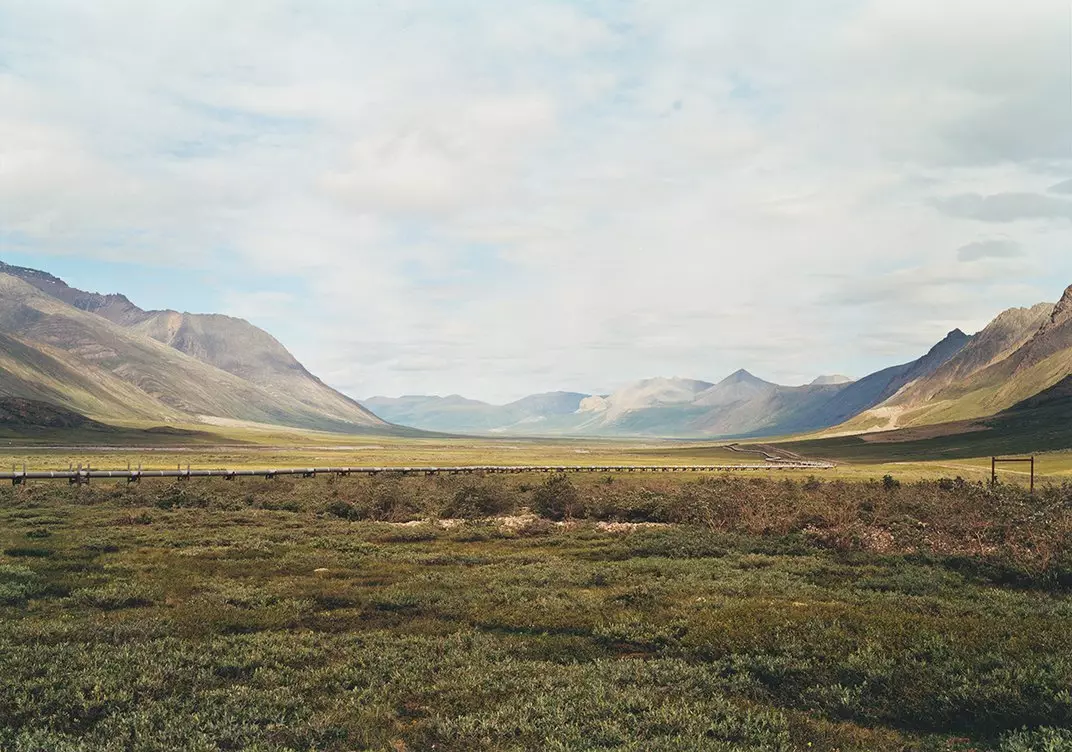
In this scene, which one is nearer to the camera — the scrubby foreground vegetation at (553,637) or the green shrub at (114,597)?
the scrubby foreground vegetation at (553,637)

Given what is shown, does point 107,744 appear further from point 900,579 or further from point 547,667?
point 900,579

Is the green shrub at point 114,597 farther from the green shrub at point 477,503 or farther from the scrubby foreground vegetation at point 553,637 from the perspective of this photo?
the green shrub at point 477,503

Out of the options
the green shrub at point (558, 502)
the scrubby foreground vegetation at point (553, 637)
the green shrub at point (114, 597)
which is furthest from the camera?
the green shrub at point (558, 502)

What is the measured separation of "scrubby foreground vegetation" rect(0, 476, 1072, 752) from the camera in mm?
12898

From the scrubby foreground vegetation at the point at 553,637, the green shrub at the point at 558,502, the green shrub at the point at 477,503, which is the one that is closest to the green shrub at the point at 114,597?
the scrubby foreground vegetation at the point at 553,637

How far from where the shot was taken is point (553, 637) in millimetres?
18953

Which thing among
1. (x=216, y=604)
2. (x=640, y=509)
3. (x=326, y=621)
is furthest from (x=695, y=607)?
(x=640, y=509)

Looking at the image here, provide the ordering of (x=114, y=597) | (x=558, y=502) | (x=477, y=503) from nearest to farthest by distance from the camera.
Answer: (x=114, y=597), (x=558, y=502), (x=477, y=503)

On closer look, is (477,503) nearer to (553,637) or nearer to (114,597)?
(114,597)

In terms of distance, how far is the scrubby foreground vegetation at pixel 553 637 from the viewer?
→ 1290cm

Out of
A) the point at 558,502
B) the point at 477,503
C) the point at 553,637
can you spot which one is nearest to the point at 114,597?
the point at 553,637

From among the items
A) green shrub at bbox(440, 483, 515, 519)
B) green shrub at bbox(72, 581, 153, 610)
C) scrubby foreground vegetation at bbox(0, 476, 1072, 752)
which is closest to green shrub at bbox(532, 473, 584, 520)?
green shrub at bbox(440, 483, 515, 519)

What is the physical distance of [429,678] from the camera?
15.7 meters

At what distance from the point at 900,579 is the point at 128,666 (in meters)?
24.6
